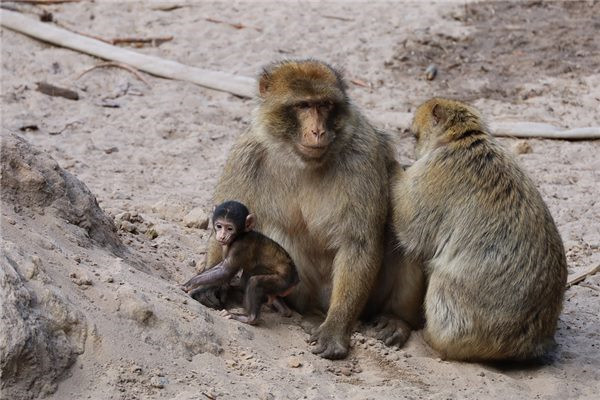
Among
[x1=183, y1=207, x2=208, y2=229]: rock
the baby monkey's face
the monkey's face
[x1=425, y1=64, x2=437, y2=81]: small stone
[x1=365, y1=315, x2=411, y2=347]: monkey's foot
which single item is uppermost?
the monkey's face

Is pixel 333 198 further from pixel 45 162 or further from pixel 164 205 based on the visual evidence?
pixel 164 205

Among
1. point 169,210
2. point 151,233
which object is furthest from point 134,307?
point 169,210

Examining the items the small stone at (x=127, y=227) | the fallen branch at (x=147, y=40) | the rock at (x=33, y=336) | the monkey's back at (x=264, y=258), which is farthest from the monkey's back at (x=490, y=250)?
the fallen branch at (x=147, y=40)

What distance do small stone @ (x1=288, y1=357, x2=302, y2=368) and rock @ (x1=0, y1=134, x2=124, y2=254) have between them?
1.34 metres

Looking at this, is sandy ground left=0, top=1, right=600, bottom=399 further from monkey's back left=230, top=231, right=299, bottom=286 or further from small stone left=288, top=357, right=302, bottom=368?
monkey's back left=230, top=231, right=299, bottom=286

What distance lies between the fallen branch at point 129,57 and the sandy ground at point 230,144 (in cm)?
→ 11

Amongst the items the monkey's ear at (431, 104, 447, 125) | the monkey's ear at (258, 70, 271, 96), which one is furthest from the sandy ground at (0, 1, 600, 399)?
the monkey's ear at (431, 104, 447, 125)

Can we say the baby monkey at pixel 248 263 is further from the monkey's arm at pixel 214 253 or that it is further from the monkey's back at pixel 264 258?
the monkey's arm at pixel 214 253

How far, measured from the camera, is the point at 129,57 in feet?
35.7

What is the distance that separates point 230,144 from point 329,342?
3928 mm

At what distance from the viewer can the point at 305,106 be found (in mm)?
5965

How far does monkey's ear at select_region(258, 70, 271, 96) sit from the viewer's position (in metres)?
6.16

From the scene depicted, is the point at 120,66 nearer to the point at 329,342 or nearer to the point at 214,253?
the point at 214,253

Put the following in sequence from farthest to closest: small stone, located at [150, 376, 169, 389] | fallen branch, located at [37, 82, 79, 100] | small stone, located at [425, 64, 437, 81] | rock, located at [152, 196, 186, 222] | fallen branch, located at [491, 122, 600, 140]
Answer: small stone, located at [425, 64, 437, 81]
fallen branch, located at [37, 82, 79, 100]
fallen branch, located at [491, 122, 600, 140]
rock, located at [152, 196, 186, 222]
small stone, located at [150, 376, 169, 389]
